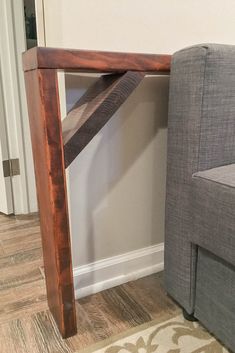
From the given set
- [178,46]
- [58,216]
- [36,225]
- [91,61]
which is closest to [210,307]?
[58,216]

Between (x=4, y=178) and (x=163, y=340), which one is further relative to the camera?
(x=4, y=178)

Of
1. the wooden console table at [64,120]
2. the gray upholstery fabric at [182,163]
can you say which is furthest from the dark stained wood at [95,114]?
the gray upholstery fabric at [182,163]

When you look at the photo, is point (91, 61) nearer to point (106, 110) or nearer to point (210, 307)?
point (106, 110)

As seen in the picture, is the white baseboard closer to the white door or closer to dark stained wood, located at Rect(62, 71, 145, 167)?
dark stained wood, located at Rect(62, 71, 145, 167)

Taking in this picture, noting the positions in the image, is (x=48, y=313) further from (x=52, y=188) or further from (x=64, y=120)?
(x=64, y=120)

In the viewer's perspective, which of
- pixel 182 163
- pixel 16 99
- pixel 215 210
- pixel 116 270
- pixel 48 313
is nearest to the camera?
pixel 215 210

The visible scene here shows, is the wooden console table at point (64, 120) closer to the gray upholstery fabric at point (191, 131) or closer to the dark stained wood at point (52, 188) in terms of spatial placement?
the dark stained wood at point (52, 188)

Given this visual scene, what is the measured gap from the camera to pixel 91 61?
0.77m

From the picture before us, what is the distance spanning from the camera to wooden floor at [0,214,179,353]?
935 mm

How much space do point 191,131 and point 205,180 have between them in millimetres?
141

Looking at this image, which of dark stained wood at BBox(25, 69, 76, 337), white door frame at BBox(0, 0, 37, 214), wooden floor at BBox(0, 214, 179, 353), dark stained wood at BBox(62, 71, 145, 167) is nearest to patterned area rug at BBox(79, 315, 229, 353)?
wooden floor at BBox(0, 214, 179, 353)

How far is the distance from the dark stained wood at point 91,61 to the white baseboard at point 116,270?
699mm

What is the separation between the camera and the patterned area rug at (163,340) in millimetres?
893

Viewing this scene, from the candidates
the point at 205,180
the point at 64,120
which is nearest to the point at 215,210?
the point at 205,180
